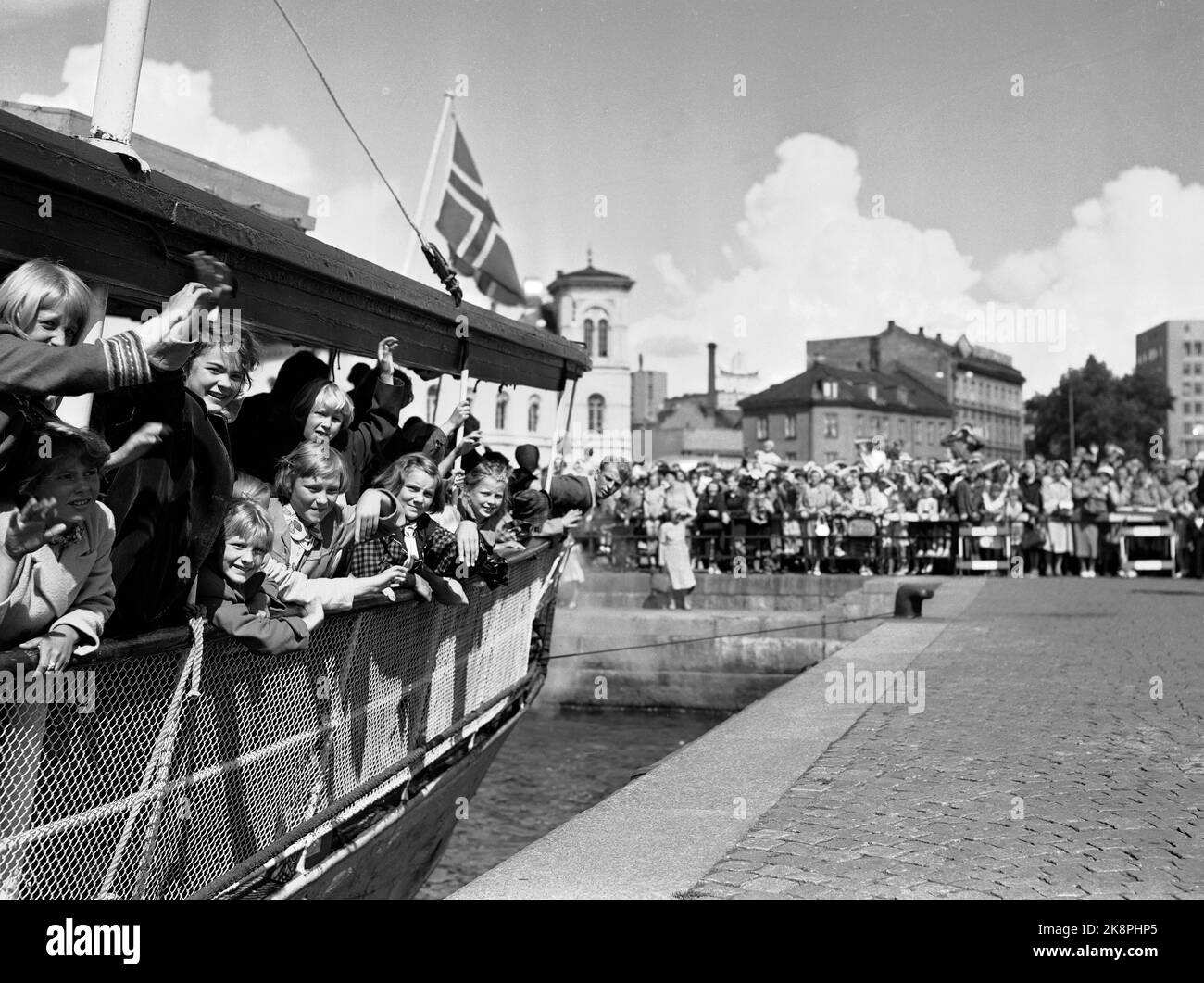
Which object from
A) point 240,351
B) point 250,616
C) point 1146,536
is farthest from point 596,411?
point 250,616

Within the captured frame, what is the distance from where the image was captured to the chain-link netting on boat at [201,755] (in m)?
3.46

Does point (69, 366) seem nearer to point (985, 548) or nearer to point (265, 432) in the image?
point (265, 432)

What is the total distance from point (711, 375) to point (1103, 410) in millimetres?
32238

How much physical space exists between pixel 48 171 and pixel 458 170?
9.97m

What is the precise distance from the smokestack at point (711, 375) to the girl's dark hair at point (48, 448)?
355ft

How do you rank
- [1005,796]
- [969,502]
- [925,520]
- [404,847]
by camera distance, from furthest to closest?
[925,520]
[969,502]
[404,847]
[1005,796]

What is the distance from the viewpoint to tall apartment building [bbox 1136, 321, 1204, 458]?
497 feet

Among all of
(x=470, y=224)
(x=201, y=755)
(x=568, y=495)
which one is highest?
(x=470, y=224)

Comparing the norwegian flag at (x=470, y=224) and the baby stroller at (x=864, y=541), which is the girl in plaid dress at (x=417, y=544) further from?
the baby stroller at (x=864, y=541)

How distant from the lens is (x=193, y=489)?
4.17 meters

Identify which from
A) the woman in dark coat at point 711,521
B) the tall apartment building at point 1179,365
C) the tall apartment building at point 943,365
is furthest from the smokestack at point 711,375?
the woman in dark coat at point 711,521

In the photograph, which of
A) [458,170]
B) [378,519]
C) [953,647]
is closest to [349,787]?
[378,519]

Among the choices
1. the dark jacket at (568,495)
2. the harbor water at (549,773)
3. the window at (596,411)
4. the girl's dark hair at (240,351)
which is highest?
the window at (596,411)

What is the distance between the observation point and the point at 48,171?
370 centimetres
